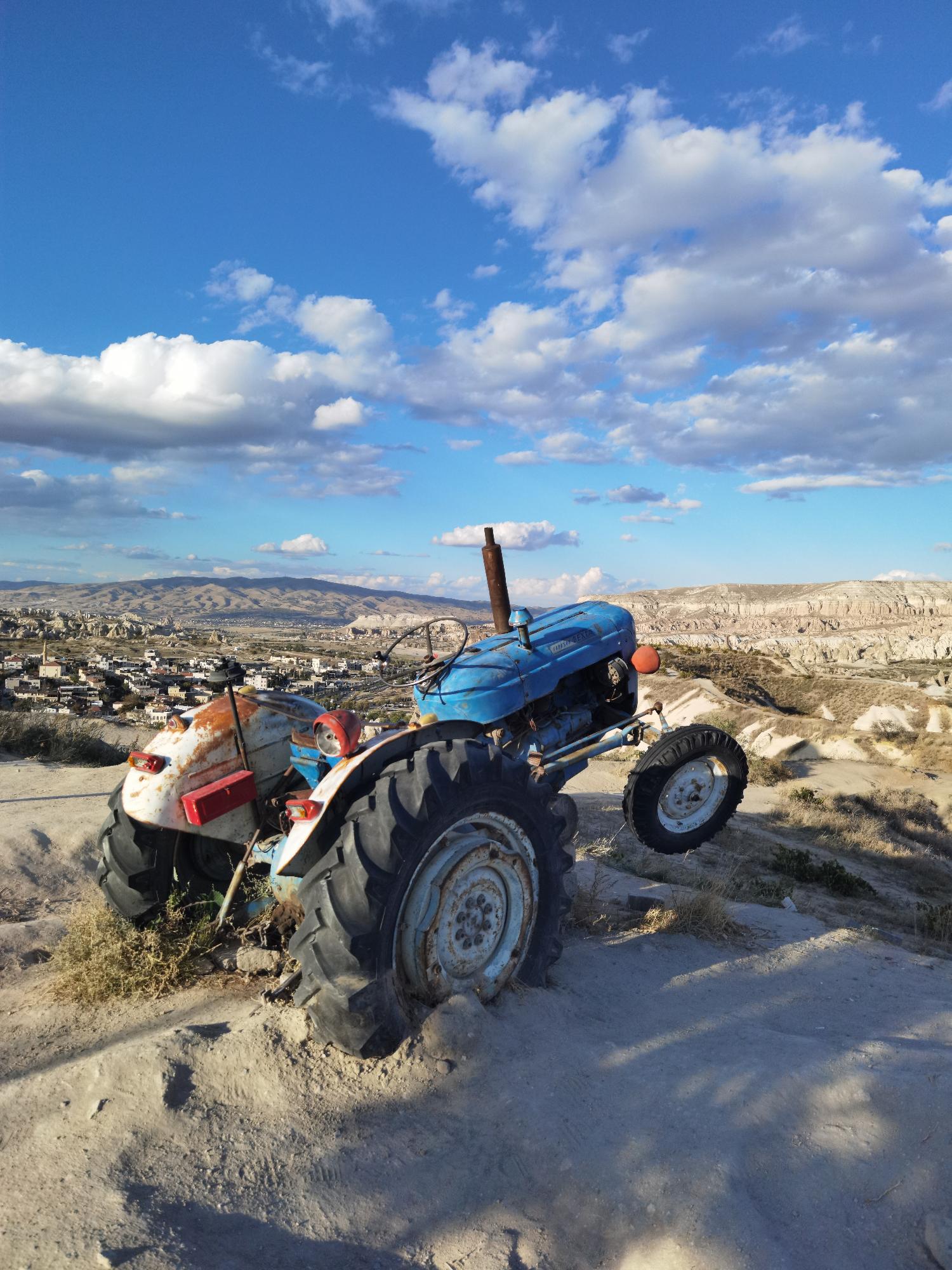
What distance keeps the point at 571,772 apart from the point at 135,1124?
3.89 metres

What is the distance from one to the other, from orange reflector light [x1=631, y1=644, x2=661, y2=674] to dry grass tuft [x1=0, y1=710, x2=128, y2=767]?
8417mm

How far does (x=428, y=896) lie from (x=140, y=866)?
1.76 metres

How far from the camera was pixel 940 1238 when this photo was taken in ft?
7.83

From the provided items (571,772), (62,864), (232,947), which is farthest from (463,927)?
(62,864)

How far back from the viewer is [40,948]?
4.38m

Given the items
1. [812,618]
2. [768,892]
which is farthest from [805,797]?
[812,618]

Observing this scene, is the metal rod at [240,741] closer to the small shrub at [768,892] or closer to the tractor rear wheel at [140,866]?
the tractor rear wheel at [140,866]

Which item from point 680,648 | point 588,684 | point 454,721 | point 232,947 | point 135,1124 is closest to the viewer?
point 135,1124

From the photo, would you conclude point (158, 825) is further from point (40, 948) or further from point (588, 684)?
point (588, 684)

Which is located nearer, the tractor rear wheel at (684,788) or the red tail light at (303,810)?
the red tail light at (303,810)

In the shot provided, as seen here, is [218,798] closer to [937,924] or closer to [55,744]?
[937,924]

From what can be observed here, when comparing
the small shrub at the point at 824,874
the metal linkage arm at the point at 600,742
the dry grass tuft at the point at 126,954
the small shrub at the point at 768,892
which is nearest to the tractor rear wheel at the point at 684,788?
the metal linkage arm at the point at 600,742

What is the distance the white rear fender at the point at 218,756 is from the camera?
393 cm

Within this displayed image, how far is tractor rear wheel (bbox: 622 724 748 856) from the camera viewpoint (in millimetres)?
6129
